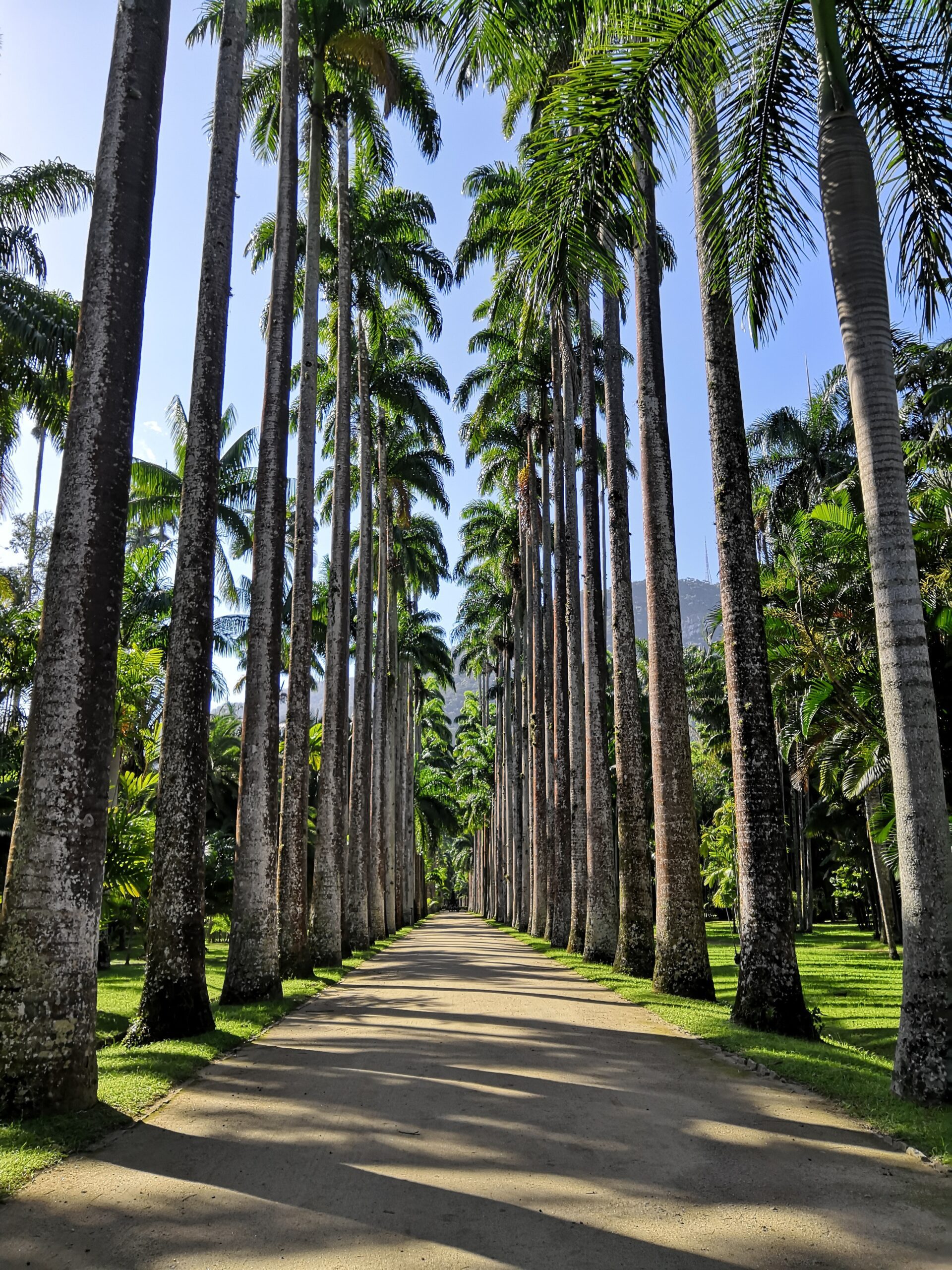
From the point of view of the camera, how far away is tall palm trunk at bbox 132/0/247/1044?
8898mm

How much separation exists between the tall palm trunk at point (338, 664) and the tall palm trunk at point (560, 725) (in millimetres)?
6124

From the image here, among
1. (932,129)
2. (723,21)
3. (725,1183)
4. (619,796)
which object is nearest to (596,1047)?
(725,1183)

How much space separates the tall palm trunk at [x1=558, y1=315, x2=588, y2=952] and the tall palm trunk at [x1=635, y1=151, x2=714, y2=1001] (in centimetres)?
610

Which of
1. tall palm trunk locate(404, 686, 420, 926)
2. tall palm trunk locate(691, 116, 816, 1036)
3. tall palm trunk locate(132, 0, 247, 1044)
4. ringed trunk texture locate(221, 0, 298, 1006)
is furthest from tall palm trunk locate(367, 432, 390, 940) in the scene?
tall palm trunk locate(691, 116, 816, 1036)

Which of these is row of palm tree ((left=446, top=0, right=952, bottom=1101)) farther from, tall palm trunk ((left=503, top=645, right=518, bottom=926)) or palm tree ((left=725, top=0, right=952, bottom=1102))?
tall palm trunk ((left=503, top=645, right=518, bottom=926))

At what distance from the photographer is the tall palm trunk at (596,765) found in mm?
17844

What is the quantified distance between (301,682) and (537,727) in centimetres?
1463

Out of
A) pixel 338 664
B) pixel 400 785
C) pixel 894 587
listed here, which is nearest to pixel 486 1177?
pixel 894 587

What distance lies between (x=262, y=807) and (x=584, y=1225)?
8.58m

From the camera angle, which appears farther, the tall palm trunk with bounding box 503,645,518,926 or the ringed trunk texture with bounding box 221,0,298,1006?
the tall palm trunk with bounding box 503,645,518,926

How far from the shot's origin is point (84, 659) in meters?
6.36

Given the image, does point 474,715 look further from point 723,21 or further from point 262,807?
point 723,21

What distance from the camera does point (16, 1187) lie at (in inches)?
173

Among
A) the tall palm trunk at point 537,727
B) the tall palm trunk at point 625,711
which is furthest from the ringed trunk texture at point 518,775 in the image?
the tall palm trunk at point 625,711
